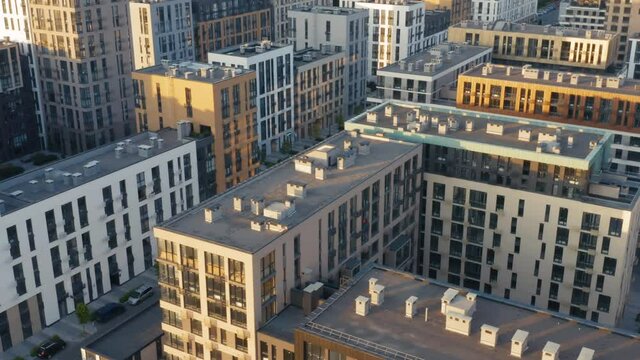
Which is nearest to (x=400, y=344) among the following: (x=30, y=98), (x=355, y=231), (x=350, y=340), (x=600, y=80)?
(x=350, y=340)

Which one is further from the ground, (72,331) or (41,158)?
(41,158)

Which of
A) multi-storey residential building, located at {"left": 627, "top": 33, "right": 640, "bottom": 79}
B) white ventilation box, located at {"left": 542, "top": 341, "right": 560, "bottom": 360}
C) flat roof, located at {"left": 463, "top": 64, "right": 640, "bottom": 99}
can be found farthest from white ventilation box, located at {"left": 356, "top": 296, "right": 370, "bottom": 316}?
multi-storey residential building, located at {"left": 627, "top": 33, "right": 640, "bottom": 79}

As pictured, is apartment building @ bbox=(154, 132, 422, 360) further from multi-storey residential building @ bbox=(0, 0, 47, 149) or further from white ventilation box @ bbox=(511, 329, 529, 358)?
multi-storey residential building @ bbox=(0, 0, 47, 149)

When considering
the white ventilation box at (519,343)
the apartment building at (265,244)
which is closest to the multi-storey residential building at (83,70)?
the apartment building at (265,244)

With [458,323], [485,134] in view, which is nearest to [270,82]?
[485,134]

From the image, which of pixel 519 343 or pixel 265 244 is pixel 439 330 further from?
pixel 265 244

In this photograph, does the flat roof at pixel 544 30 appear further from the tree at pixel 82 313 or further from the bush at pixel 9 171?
the tree at pixel 82 313

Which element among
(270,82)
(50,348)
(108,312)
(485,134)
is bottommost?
(50,348)
